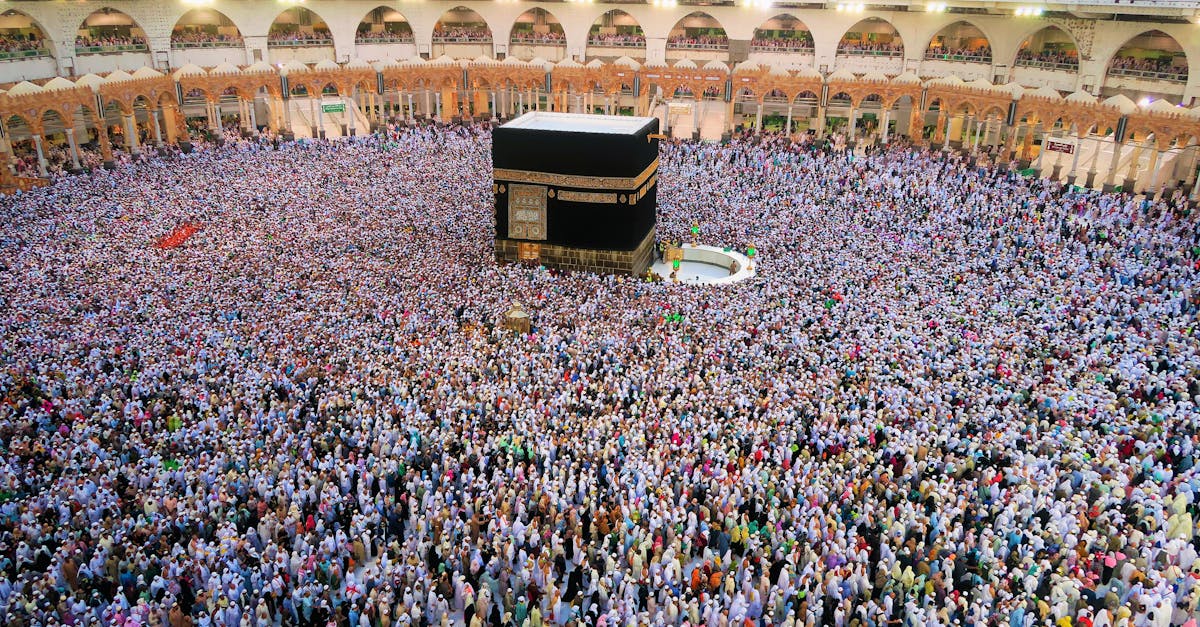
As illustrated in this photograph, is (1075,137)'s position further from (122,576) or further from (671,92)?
(122,576)

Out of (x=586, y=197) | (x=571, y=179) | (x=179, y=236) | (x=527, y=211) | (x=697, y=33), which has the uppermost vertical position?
(x=697, y=33)

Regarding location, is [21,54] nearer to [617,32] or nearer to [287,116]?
[287,116]

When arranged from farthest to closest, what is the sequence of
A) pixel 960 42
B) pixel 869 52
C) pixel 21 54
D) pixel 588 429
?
pixel 869 52, pixel 960 42, pixel 21 54, pixel 588 429

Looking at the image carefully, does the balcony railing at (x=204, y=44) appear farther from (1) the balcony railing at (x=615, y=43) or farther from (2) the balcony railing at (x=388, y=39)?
(1) the balcony railing at (x=615, y=43)

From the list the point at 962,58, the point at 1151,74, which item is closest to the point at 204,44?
the point at 962,58

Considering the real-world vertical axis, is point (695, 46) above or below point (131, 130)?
above

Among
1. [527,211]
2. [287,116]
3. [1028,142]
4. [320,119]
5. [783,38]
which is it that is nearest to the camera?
[527,211]

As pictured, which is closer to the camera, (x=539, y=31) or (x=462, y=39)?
(x=462, y=39)
